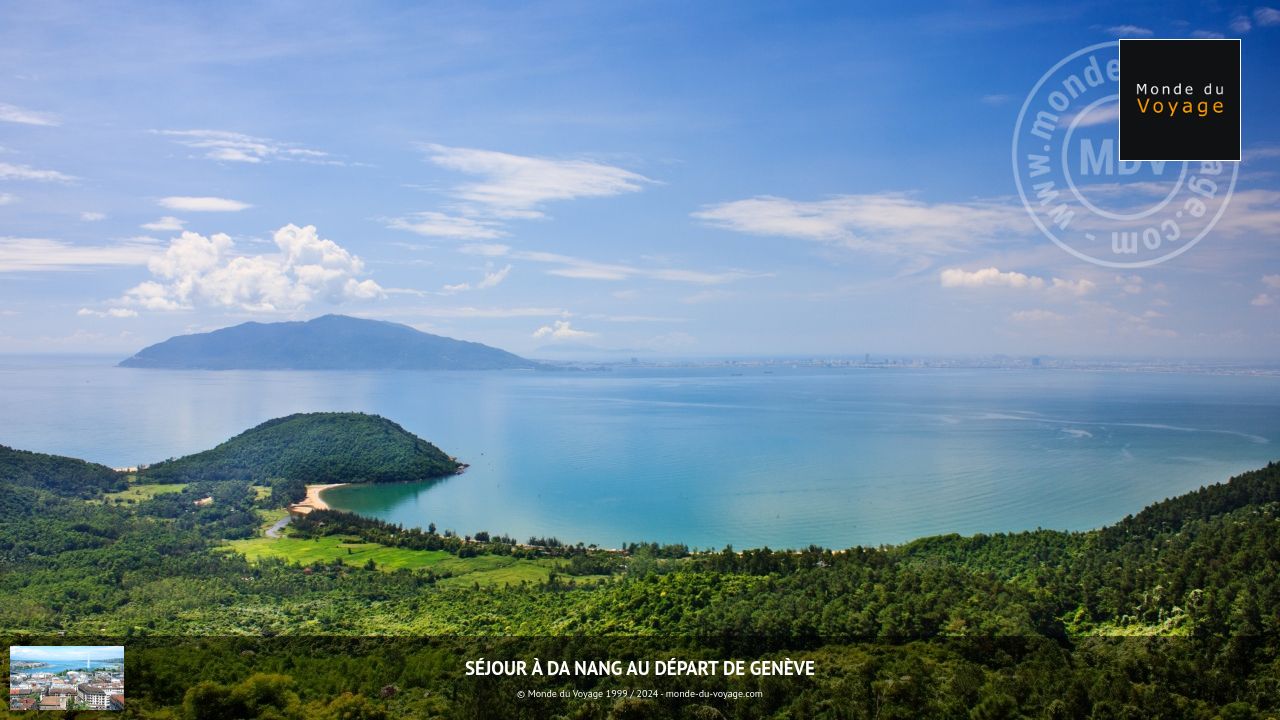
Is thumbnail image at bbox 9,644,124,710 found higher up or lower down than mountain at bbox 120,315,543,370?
lower down

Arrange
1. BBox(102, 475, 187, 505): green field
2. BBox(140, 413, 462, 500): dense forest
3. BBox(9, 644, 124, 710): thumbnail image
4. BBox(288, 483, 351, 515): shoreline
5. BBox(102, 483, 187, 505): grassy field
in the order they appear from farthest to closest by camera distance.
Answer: BBox(140, 413, 462, 500): dense forest → BBox(288, 483, 351, 515): shoreline → BBox(102, 483, 187, 505): grassy field → BBox(102, 475, 187, 505): green field → BBox(9, 644, 124, 710): thumbnail image

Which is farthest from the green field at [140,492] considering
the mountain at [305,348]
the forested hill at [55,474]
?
the mountain at [305,348]

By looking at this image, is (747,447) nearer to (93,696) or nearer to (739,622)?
(739,622)

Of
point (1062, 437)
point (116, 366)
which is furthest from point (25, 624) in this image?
point (116, 366)

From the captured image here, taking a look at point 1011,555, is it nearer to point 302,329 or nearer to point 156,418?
point 156,418

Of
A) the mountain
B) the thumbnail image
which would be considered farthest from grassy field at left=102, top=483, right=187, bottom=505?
the mountain

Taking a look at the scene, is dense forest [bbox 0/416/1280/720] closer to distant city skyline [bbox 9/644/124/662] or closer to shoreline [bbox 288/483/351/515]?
distant city skyline [bbox 9/644/124/662]

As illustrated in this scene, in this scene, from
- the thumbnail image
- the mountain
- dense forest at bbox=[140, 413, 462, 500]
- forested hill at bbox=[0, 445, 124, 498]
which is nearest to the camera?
the thumbnail image
